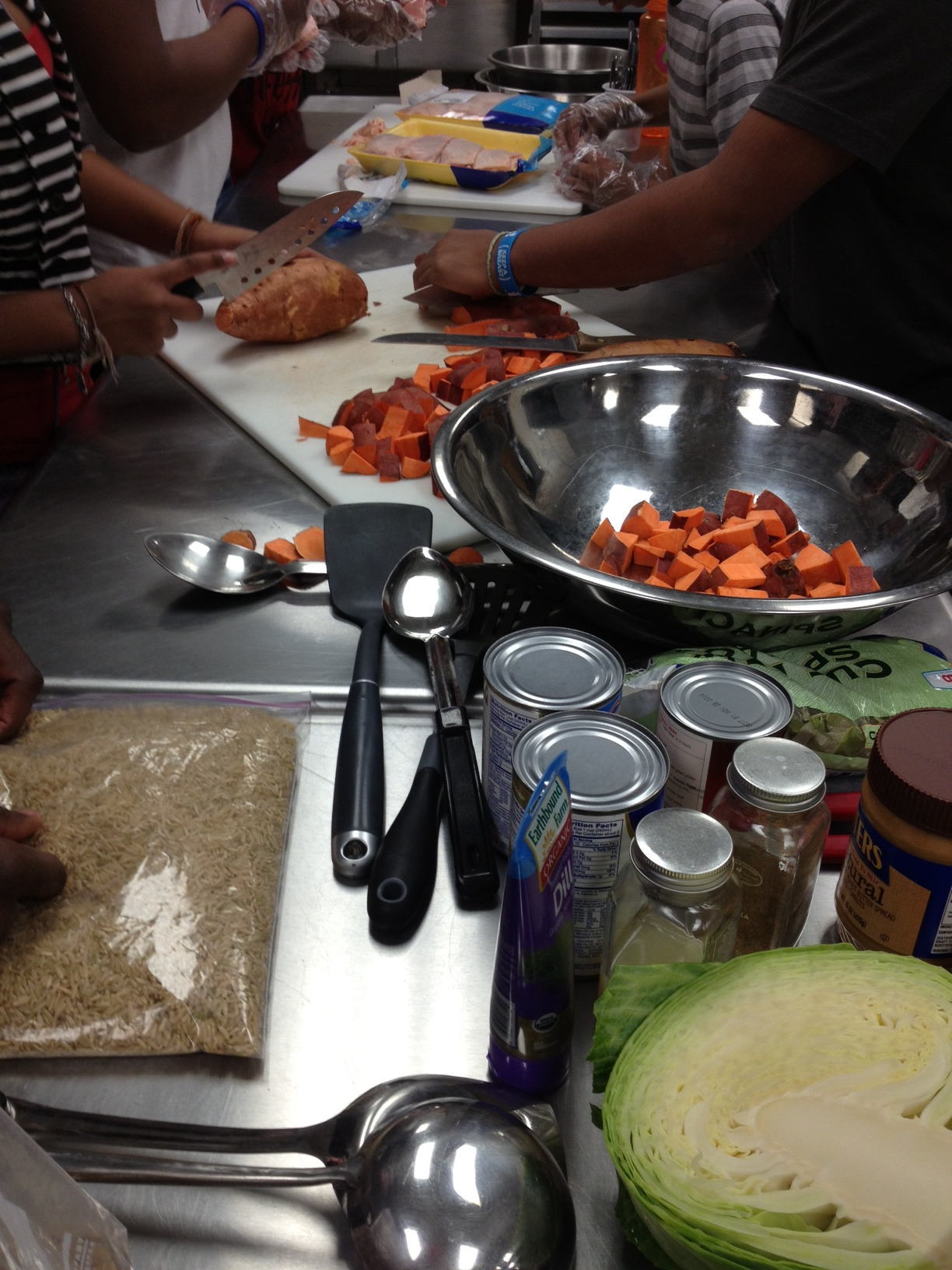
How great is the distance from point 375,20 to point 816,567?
300 cm

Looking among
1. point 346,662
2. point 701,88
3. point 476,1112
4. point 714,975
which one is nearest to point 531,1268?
point 476,1112

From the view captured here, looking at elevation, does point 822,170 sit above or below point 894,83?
below

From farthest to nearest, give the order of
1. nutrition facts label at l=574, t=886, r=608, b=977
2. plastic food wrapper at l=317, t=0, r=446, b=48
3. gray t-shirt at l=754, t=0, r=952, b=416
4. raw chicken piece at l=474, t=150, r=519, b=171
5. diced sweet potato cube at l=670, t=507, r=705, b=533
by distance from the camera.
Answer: plastic food wrapper at l=317, t=0, r=446, b=48, raw chicken piece at l=474, t=150, r=519, b=171, gray t-shirt at l=754, t=0, r=952, b=416, diced sweet potato cube at l=670, t=507, r=705, b=533, nutrition facts label at l=574, t=886, r=608, b=977

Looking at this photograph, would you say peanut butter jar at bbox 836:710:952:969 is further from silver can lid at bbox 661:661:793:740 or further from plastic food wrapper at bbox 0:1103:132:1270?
plastic food wrapper at bbox 0:1103:132:1270

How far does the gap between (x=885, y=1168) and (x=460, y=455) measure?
2.96 ft

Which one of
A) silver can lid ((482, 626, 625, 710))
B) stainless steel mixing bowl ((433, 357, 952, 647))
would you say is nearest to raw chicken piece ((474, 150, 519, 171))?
stainless steel mixing bowl ((433, 357, 952, 647))

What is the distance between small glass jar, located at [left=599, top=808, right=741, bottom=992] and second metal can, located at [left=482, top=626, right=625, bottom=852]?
0.49 feet

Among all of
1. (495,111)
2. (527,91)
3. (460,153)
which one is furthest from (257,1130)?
(527,91)

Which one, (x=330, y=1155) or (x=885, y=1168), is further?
(x=330, y=1155)

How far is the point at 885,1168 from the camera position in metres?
0.50

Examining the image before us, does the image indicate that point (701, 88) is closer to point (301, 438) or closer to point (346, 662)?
point (301, 438)

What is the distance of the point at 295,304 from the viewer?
1.83 m

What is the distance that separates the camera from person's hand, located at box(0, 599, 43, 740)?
3.20 feet

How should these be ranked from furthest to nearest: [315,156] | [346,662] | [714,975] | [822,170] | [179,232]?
[315,156] < [179,232] < [822,170] < [346,662] < [714,975]
